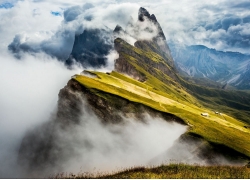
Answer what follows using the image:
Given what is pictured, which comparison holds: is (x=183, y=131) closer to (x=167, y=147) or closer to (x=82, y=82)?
(x=167, y=147)

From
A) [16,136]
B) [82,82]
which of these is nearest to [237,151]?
Answer: [82,82]

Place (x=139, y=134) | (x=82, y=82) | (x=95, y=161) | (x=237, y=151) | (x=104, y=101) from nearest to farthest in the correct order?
(x=237, y=151), (x=95, y=161), (x=139, y=134), (x=104, y=101), (x=82, y=82)

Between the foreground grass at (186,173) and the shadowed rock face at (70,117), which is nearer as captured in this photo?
the foreground grass at (186,173)

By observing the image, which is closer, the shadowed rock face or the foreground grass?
the foreground grass

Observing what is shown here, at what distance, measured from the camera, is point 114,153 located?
239 ft

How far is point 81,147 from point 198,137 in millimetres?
35123

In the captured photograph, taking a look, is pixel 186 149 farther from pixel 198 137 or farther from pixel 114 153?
pixel 114 153

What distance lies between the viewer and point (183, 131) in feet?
255

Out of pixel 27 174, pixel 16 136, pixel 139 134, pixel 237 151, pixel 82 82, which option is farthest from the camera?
pixel 16 136

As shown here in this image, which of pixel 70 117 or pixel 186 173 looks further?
pixel 70 117

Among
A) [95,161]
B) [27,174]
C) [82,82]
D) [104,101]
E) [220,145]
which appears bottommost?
[27,174]

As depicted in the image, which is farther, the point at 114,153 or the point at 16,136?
the point at 16,136

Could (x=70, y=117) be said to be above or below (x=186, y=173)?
above

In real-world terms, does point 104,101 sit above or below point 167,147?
above
